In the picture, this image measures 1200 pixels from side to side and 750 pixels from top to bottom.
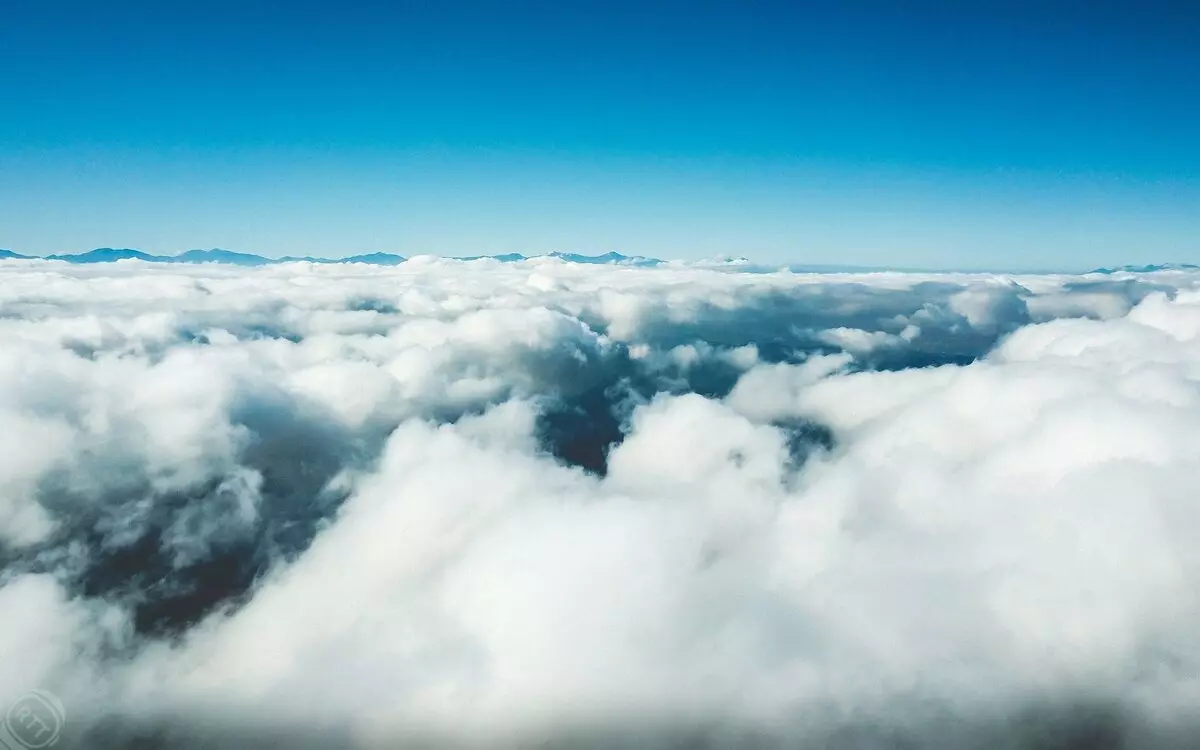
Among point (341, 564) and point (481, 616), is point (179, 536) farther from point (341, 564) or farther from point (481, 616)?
point (481, 616)

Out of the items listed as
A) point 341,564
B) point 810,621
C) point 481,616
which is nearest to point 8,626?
point 341,564

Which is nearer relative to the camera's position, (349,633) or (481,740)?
(481,740)

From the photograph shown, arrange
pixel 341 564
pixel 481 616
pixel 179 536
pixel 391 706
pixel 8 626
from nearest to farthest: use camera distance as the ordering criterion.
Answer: pixel 391 706, pixel 481 616, pixel 8 626, pixel 341 564, pixel 179 536

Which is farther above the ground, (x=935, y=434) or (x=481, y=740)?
(x=935, y=434)

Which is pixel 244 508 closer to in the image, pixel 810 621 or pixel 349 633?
pixel 349 633

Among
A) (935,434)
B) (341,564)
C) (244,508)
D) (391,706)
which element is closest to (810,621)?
(391,706)

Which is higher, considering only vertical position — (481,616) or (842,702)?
(481,616)

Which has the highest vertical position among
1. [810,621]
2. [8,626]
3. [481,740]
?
[810,621]

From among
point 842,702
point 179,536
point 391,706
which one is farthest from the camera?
point 179,536

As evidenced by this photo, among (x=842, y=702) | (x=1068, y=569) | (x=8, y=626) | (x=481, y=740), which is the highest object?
(x=1068, y=569)
